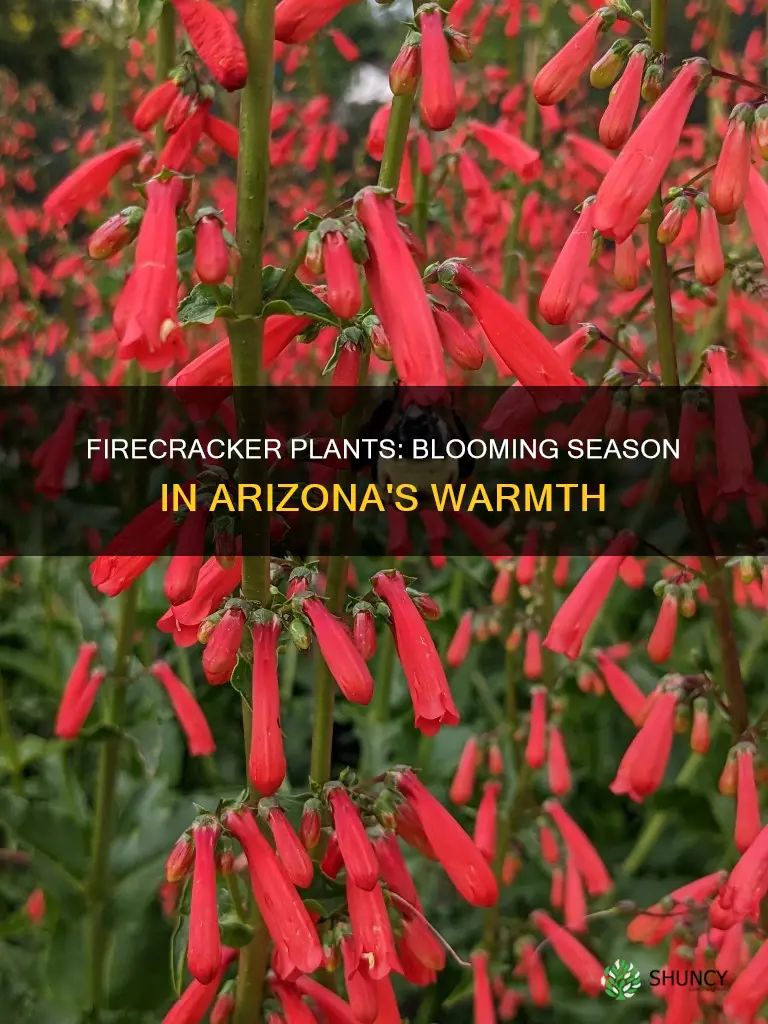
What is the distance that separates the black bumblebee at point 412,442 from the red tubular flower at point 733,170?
51 cm

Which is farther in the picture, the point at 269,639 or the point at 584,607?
the point at 584,607

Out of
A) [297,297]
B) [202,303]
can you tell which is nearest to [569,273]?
[297,297]

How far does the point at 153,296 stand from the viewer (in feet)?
3.62

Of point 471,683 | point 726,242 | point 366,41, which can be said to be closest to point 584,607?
point 471,683

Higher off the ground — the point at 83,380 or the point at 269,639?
the point at 83,380

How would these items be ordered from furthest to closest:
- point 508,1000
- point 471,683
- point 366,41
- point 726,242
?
point 366,41
point 726,242
point 471,683
point 508,1000

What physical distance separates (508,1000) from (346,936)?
4.83 ft

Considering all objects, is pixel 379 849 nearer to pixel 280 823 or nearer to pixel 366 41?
pixel 280 823

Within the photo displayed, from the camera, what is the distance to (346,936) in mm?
→ 1310

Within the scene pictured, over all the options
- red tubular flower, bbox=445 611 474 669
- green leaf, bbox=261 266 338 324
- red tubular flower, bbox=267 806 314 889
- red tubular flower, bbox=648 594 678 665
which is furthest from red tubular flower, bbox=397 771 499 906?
red tubular flower, bbox=445 611 474 669

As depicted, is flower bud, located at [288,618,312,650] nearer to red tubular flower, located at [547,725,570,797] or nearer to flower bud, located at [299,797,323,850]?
flower bud, located at [299,797,323,850]

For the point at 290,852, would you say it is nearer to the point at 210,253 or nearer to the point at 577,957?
the point at 210,253

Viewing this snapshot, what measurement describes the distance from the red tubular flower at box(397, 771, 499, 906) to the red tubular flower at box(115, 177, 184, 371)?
769 millimetres

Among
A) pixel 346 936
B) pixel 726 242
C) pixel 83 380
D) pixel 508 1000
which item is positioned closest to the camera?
pixel 346 936
